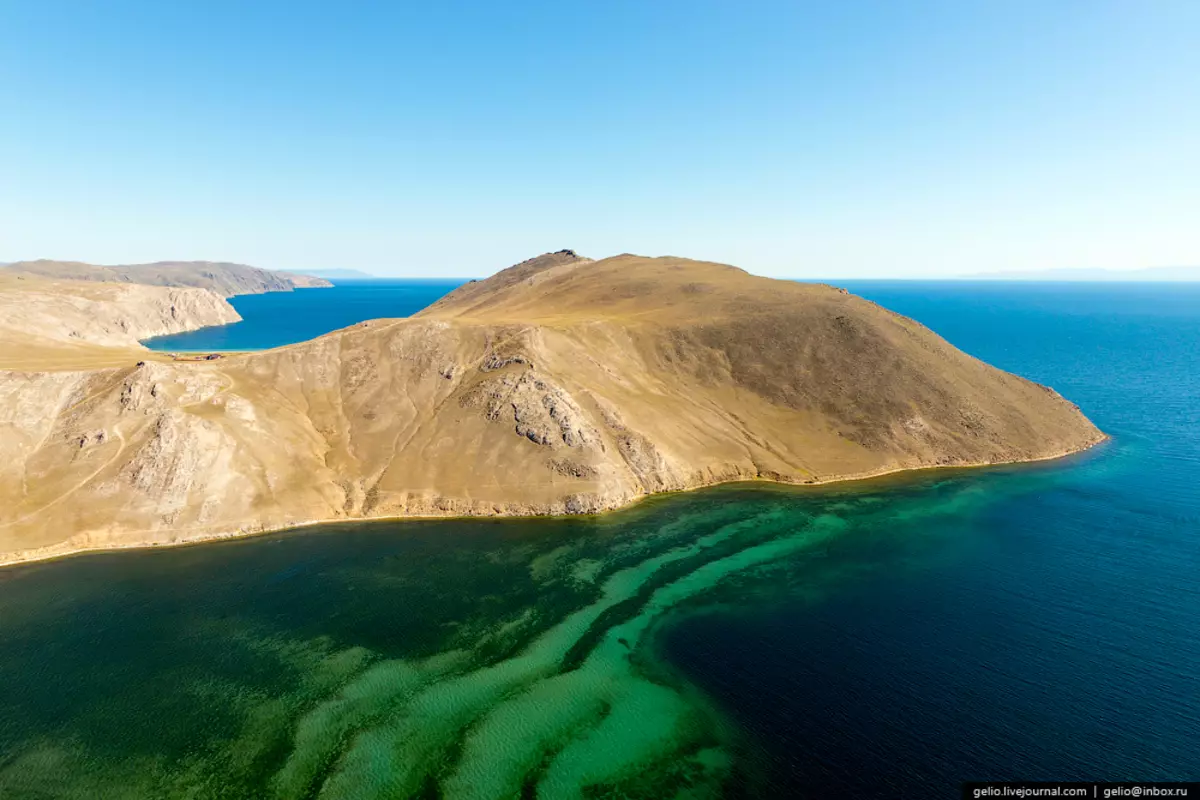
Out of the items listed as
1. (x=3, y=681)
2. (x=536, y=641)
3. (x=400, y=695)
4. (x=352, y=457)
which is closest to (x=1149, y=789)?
(x=536, y=641)

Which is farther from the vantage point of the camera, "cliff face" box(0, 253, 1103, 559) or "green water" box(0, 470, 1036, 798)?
"cliff face" box(0, 253, 1103, 559)

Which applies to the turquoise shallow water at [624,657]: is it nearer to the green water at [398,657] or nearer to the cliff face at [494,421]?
the green water at [398,657]

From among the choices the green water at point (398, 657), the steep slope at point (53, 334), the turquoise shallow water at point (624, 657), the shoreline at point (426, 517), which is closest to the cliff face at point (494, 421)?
the shoreline at point (426, 517)

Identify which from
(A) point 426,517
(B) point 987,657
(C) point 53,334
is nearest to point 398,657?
(A) point 426,517

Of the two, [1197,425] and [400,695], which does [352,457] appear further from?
[1197,425]

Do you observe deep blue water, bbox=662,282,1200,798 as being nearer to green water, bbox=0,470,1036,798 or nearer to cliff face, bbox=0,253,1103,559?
green water, bbox=0,470,1036,798

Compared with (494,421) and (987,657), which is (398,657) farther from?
(987,657)

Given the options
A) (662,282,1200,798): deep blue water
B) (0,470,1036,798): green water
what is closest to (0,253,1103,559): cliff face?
(0,470,1036,798): green water
